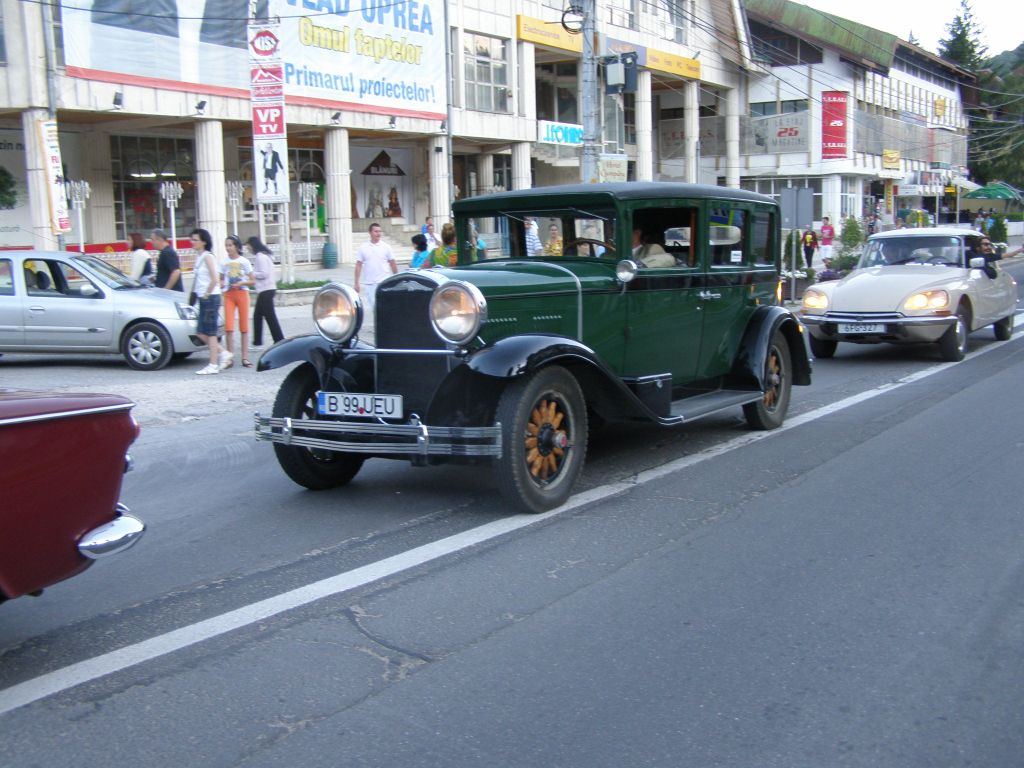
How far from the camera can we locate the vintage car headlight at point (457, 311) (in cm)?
577

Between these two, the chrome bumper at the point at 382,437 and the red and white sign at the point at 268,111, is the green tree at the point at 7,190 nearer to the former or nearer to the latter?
the red and white sign at the point at 268,111

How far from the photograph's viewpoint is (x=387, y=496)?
21.5 ft

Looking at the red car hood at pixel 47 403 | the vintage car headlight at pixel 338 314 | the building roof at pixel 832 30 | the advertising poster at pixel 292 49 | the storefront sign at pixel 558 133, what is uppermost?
the building roof at pixel 832 30

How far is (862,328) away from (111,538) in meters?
10.5

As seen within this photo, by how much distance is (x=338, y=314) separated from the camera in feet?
21.1

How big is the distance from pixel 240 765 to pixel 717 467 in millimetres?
4737

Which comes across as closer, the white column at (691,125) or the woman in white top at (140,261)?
the woman in white top at (140,261)

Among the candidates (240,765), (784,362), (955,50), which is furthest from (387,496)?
(955,50)

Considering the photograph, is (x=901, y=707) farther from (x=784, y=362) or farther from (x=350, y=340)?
(x=784, y=362)

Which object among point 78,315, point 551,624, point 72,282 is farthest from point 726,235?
point 72,282

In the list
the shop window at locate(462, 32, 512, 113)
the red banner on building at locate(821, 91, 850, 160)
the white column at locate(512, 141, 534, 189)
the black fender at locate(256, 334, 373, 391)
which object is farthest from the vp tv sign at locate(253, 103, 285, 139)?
the red banner on building at locate(821, 91, 850, 160)

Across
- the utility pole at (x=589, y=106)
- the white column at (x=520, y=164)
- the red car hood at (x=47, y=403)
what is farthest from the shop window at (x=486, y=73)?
the red car hood at (x=47, y=403)

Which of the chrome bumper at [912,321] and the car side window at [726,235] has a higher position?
the car side window at [726,235]

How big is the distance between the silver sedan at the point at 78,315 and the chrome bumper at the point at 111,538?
9.22 m
